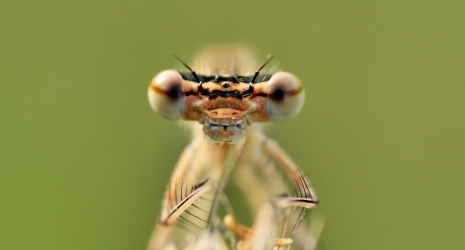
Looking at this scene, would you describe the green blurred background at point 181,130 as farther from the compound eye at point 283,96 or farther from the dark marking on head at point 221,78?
the dark marking on head at point 221,78

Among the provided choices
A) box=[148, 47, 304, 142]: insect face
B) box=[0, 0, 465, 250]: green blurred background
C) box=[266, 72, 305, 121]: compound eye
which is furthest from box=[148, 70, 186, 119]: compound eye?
Result: box=[0, 0, 465, 250]: green blurred background

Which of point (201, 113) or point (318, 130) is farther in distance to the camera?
point (318, 130)

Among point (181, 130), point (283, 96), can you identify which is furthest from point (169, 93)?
point (181, 130)

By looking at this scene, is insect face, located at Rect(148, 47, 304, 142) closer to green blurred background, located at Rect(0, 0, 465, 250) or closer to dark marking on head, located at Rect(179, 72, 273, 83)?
dark marking on head, located at Rect(179, 72, 273, 83)

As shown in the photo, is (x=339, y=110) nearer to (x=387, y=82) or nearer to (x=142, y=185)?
(x=387, y=82)

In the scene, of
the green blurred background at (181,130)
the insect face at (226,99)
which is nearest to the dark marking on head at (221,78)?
the insect face at (226,99)

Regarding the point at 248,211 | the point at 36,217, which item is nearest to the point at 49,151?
the point at 36,217
